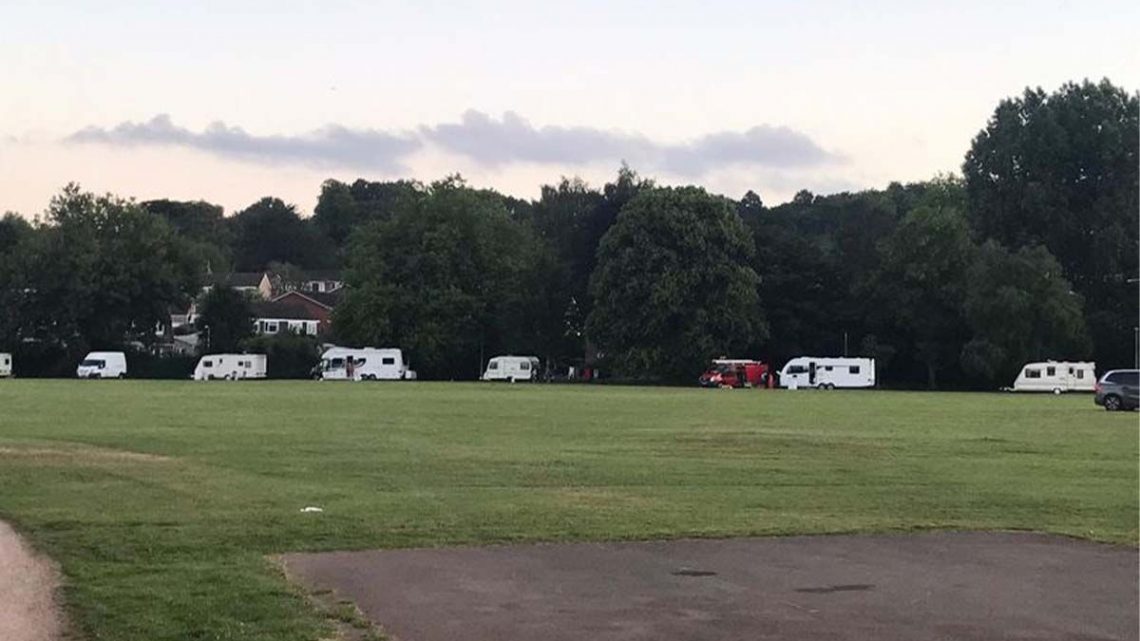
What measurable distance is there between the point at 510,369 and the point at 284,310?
49235 millimetres

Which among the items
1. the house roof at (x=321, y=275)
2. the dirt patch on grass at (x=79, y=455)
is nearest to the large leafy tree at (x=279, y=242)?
the house roof at (x=321, y=275)

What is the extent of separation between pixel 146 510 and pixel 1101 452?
20.9 m

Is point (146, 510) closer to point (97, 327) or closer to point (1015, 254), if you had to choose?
point (1015, 254)

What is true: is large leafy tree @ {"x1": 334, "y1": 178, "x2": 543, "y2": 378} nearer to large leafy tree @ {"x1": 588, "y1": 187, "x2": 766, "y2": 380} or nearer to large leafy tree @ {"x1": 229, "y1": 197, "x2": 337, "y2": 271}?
large leafy tree @ {"x1": 588, "y1": 187, "x2": 766, "y2": 380}

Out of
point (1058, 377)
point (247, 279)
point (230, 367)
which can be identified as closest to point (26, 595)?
point (1058, 377)

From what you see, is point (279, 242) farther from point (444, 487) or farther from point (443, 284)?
point (444, 487)

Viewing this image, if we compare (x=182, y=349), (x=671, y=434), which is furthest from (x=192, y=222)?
(x=671, y=434)

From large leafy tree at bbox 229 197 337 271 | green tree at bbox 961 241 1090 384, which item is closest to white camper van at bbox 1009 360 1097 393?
green tree at bbox 961 241 1090 384

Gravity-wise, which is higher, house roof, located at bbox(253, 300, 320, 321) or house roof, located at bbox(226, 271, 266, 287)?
house roof, located at bbox(226, 271, 266, 287)

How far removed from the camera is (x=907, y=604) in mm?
11586

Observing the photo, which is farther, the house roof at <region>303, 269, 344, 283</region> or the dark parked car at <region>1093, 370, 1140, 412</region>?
the house roof at <region>303, 269, 344, 283</region>

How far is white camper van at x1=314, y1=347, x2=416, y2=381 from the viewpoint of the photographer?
99.8 metres

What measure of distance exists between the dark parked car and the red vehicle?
3466cm

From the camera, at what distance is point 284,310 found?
143 m
